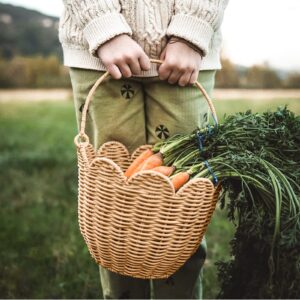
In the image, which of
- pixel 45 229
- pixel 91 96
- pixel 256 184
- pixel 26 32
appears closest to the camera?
pixel 256 184

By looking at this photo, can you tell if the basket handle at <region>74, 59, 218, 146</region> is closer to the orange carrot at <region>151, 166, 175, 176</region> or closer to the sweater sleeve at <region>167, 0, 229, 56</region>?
the sweater sleeve at <region>167, 0, 229, 56</region>

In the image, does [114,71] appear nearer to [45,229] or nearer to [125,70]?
[125,70]

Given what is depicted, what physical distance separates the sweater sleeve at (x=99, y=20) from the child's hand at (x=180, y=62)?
15cm

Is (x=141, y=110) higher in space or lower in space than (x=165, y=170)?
higher

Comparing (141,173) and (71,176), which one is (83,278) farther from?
(71,176)

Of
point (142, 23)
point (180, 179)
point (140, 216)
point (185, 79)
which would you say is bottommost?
point (140, 216)

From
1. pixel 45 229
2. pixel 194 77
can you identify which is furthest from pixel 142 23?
pixel 45 229

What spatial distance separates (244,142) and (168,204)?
0.34 meters

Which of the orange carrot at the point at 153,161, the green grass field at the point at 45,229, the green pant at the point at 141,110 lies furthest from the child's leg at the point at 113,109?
the green grass field at the point at 45,229

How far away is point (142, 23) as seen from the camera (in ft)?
5.82

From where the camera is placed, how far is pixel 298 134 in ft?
5.61

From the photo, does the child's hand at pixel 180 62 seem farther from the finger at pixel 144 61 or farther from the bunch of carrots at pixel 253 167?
the bunch of carrots at pixel 253 167

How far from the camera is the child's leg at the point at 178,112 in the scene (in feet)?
6.21

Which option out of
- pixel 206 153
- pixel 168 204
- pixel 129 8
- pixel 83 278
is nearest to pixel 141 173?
pixel 168 204
